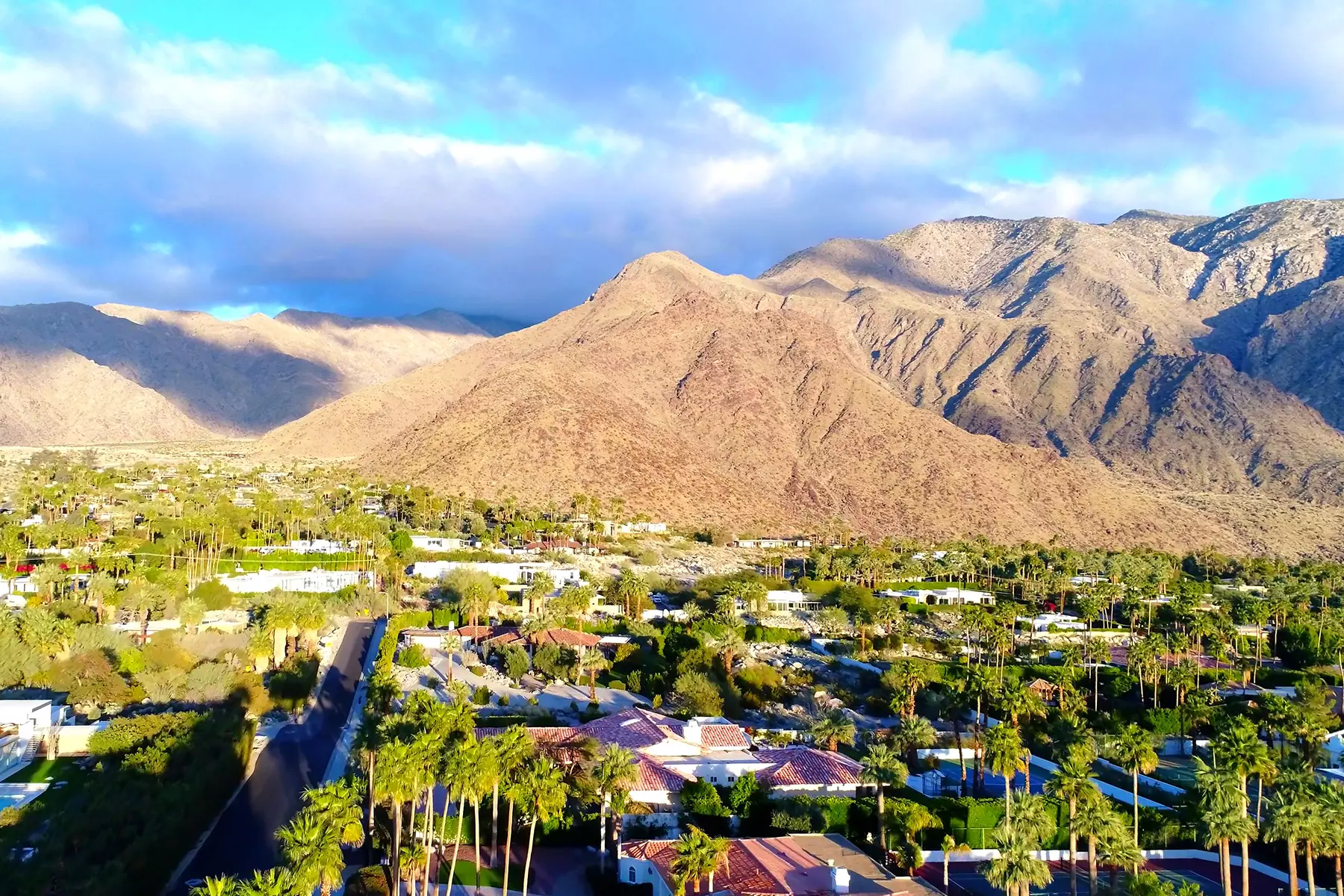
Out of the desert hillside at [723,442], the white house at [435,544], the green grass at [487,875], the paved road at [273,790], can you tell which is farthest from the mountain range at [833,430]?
the green grass at [487,875]

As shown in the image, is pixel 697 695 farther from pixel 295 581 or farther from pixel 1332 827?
pixel 295 581

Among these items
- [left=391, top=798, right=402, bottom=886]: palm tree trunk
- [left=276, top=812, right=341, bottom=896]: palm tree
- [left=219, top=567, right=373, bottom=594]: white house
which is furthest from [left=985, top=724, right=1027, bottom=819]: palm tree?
[left=219, top=567, right=373, bottom=594]: white house

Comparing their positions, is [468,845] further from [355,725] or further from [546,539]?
[546,539]

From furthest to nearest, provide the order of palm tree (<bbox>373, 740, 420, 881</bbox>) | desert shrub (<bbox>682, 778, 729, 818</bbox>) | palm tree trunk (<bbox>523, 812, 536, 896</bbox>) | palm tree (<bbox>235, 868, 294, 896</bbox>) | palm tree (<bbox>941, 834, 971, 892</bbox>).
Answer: desert shrub (<bbox>682, 778, 729, 818</bbox>) < palm tree (<bbox>941, 834, 971, 892</bbox>) < palm tree trunk (<bbox>523, 812, 536, 896</bbox>) < palm tree (<bbox>373, 740, 420, 881</bbox>) < palm tree (<bbox>235, 868, 294, 896</bbox>)

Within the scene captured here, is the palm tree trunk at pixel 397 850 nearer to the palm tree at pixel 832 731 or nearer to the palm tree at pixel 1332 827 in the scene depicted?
the palm tree at pixel 832 731

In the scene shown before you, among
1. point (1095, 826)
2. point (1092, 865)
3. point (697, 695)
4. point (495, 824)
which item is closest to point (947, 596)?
point (697, 695)

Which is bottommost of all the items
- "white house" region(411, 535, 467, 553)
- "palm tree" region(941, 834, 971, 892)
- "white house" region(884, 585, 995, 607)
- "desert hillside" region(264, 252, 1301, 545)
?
"palm tree" region(941, 834, 971, 892)

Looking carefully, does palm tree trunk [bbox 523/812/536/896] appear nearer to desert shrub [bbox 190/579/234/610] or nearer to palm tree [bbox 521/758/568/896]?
palm tree [bbox 521/758/568/896]
